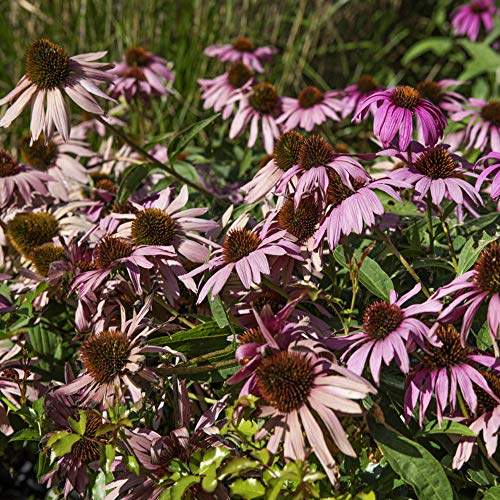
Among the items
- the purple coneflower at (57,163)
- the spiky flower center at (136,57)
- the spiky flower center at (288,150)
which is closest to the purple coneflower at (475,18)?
the spiky flower center at (136,57)

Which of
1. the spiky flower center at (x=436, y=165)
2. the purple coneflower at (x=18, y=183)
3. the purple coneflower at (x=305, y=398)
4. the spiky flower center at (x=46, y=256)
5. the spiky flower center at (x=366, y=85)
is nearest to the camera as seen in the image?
the purple coneflower at (x=305, y=398)

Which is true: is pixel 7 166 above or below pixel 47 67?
below

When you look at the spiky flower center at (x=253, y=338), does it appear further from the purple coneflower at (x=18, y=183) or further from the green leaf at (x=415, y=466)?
the purple coneflower at (x=18, y=183)

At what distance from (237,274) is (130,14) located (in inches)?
83.8

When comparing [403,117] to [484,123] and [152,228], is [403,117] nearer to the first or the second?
[152,228]

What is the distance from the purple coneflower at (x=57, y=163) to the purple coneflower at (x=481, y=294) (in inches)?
38.4

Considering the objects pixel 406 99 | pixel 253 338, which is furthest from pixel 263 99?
pixel 253 338

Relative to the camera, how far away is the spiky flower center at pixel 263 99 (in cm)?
182

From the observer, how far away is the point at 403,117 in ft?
3.79

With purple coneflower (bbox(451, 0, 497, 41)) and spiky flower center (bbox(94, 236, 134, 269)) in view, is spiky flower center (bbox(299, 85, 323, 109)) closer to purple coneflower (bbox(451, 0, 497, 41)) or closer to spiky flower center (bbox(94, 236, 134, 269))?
spiky flower center (bbox(94, 236, 134, 269))

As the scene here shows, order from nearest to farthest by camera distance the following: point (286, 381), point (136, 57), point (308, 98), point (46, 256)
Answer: point (286, 381) < point (46, 256) < point (308, 98) < point (136, 57)

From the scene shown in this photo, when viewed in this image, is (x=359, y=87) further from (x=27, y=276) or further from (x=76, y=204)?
(x=27, y=276)

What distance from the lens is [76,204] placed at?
1.54 meters

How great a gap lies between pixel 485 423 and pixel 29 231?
0.99 m
